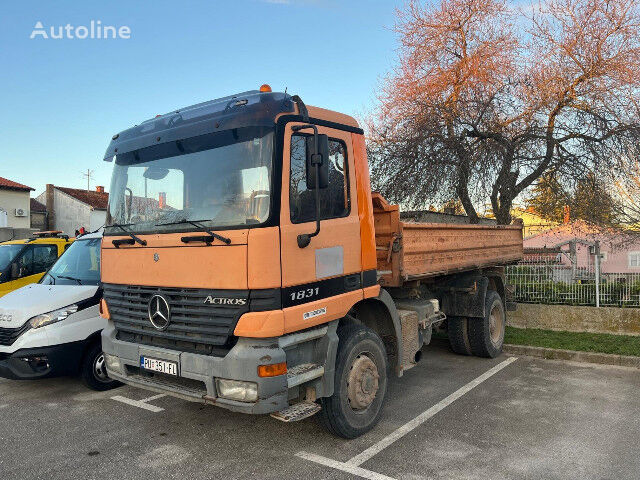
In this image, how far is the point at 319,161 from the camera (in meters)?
3.58

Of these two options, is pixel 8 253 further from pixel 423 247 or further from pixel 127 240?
pixel 423 247

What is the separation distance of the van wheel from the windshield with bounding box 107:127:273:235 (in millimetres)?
2109

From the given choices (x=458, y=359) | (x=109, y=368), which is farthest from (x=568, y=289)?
(x=109, y=368)

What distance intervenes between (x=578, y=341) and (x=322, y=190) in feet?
19.8

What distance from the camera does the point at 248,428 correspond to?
4523 mm

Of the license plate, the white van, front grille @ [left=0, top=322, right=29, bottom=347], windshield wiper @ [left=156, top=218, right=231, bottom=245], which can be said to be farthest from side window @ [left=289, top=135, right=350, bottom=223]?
front grille @ [left=0, top=322, right=29, bottom=347]

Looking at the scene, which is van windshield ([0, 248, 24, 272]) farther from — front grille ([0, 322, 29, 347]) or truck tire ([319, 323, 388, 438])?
truck tire ([319, 323, 388, 438])

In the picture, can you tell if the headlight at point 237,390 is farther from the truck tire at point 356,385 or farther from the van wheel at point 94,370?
the van wheel at point 94,370

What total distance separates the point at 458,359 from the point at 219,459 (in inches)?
173

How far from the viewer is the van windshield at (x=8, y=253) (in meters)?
8.00

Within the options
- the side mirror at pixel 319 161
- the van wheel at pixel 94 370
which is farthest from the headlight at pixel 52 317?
the side mirror at pixel 319 161

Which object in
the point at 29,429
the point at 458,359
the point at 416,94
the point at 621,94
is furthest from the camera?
the point at 416,94

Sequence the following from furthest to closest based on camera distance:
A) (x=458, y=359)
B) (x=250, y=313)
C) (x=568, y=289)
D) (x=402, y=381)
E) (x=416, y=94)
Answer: (x=416, y=94) < (x=568, y=289) < (x=458, y=359) < (x=402, y=381) < (x=250, y=313)

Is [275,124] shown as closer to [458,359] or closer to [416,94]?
[458,359]
